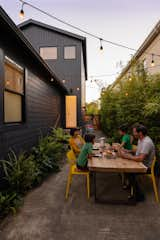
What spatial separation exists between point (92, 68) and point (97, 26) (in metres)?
9.79

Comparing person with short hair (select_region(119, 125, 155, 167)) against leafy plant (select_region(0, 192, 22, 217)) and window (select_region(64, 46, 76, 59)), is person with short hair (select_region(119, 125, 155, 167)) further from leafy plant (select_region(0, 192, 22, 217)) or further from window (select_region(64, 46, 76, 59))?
window (select_region(64, 46, 76, 59))

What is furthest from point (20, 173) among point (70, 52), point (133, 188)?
point (70, 52)

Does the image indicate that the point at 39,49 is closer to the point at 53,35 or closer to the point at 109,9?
the point at 53,35

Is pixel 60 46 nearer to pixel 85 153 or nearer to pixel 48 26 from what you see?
pixel 48 26

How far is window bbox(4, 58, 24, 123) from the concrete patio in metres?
1.66

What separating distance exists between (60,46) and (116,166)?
1049cm

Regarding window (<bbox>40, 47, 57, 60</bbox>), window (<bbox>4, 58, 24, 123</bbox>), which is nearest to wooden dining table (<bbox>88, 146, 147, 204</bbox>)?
window (<bbox>4, 58, 24, 123</bbox>)

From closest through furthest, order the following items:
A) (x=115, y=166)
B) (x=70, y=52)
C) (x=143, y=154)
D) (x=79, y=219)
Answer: (x=79, y=219)
(x=115, y=166)
(x=143, y=154)
(x=70, y=52)

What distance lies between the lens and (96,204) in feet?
9.35

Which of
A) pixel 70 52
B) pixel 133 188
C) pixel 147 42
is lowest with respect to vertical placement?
pixel 133 188

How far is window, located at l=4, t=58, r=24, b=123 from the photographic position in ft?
11.0

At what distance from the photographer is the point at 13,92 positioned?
3.56m

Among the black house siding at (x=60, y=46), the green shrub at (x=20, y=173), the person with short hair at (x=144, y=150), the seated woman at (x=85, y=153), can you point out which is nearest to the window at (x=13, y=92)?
the green shrub at (x=20, y=173)

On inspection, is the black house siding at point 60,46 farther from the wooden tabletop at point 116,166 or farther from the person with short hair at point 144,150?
the wooden tabletop at point 116,166
